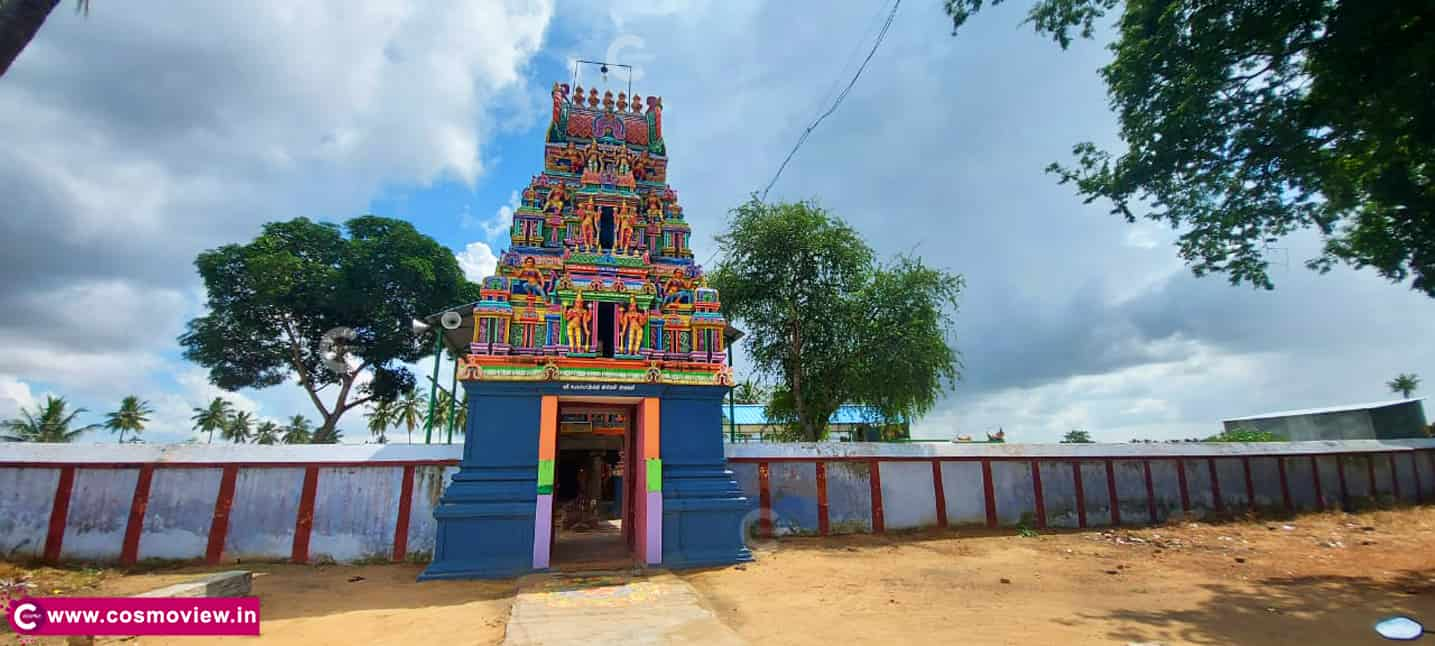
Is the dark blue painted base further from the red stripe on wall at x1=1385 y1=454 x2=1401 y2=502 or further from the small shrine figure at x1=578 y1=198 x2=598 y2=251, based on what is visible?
the red stripe on wall at x1=1385 y1=454 x2=1401 y2=502

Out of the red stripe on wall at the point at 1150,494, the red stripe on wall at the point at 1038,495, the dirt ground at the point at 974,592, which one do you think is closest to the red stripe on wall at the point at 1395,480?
the dirt ground at the point at 974,592

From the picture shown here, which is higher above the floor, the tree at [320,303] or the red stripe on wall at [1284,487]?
the tree at [320,303]

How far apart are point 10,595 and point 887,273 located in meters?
18.4

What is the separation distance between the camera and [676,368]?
11578 mm

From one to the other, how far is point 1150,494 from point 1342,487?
8.22 meters

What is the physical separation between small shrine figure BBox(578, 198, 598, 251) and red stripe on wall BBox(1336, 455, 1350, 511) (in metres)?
23.7

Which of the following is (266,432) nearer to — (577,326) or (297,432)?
(297,432)

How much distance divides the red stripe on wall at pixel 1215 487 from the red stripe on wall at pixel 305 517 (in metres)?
22.2

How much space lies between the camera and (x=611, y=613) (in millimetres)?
7641

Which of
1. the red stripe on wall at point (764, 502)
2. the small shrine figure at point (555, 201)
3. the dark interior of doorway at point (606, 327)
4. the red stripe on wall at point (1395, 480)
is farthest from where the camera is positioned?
the red stripe on wall at point (1395, 480)

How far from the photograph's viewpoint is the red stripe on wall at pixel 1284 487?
59.8ft

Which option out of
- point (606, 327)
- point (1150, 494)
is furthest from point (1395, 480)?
point (606, 327)

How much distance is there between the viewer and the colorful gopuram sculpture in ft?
36.8

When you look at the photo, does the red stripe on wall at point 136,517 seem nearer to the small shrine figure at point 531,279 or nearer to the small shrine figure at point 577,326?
the small shrine figure at point 531,279
